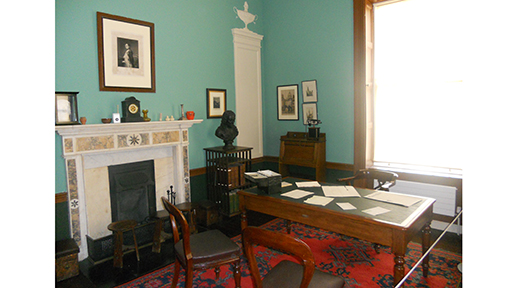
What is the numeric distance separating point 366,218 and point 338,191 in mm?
770

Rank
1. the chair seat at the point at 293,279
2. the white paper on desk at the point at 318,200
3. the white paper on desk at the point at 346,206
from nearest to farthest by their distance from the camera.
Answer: the chair seat at the point at 293,279
the white paper on desk at the point at 346,206
the white paper on desk at the point at 318,200

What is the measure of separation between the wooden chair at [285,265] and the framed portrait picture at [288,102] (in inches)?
144

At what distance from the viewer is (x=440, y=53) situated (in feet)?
13.4

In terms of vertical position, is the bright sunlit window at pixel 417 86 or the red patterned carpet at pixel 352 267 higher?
the bright sunlit window at pixel 417 86

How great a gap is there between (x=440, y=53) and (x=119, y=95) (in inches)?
168

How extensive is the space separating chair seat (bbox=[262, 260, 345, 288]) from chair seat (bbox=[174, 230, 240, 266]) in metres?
0.53

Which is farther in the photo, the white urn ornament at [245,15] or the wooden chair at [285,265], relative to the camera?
the white urn ornament at [245,15]

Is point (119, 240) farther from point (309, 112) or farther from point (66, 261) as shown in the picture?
point (309, 112)

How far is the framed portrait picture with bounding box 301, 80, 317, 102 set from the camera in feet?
17.4

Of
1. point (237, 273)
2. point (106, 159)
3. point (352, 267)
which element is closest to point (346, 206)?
point (352, 267)

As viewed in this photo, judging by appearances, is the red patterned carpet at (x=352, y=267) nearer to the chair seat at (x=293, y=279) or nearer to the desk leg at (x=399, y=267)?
the desk leg at (x=399, y=267)

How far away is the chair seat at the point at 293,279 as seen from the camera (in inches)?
81.8

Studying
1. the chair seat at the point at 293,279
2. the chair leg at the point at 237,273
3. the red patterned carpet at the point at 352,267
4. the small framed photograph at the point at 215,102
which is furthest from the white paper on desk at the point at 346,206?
the small framed photograph at the point at 215,102
